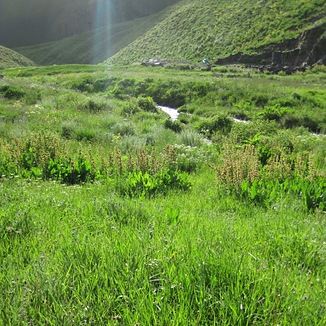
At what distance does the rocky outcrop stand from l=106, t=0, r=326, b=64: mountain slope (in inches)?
7.9

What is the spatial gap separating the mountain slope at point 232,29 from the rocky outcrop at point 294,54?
0.20 meters

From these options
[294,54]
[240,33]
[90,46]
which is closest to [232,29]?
[240,33]

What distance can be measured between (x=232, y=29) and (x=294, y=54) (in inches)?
704

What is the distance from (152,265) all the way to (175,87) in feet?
86.1

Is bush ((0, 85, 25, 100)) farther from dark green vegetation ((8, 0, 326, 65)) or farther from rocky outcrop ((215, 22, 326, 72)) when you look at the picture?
dark green vegetation ((8, 0, 326, 65))

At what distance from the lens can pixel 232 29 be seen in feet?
210

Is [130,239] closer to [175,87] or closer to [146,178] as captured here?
[146,178]

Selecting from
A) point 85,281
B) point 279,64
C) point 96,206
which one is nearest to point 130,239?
point 85,281

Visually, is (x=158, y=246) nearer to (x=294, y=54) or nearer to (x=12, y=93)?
(x=12, y=93)

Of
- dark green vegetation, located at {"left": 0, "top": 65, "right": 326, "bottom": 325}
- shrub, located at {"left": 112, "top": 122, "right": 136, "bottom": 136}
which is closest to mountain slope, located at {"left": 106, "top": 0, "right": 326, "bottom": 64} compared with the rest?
shrub, located at {"left": 112, "top": 122, "right": 136, "bottom": 136}

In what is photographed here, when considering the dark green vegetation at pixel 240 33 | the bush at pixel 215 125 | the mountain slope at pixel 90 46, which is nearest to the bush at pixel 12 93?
the bush at pixel 215 125

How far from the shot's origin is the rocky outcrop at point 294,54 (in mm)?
47691

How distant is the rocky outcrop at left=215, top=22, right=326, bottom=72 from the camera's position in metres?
47.7

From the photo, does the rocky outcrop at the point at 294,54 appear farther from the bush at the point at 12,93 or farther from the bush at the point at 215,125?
A: the bush at the point at 12,93
